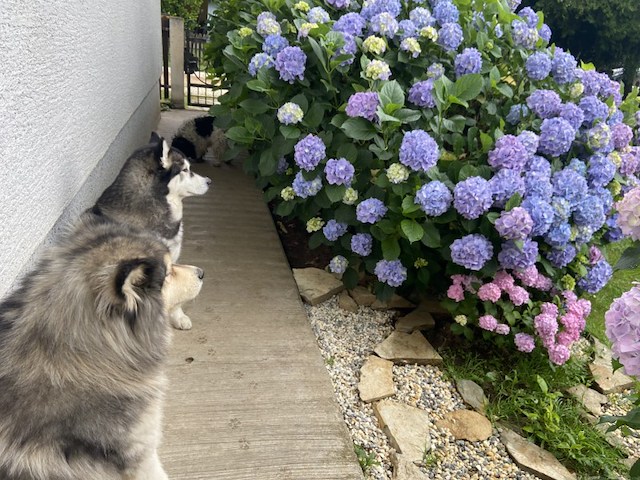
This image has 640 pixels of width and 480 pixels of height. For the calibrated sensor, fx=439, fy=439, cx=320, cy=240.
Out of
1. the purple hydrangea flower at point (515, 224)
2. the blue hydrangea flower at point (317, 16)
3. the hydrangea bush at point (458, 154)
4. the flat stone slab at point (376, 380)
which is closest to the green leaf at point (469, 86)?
the hydrangea bush at point (458, 154)

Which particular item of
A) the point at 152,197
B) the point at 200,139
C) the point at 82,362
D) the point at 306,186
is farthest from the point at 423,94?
the point at 200,139

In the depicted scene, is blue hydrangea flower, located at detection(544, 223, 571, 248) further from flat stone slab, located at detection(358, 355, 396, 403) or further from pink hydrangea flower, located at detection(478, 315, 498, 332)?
flat stone slab, located at detection(358, 355, 396, 403)

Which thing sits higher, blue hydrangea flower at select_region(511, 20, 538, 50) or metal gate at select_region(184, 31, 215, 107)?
blue hydrangea flower at select_region(511, 20, 538, 50)

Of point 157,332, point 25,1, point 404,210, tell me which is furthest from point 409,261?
point 25,1

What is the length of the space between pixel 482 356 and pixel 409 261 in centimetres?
83

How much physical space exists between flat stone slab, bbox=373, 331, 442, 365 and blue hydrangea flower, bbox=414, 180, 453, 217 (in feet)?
3.17

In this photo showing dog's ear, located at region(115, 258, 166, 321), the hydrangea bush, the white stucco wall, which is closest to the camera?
dog's ear, located at region(115, 258, 166, 321)

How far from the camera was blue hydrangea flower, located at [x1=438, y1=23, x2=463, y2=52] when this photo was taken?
304 cm

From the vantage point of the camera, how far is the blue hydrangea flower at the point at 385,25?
307cm

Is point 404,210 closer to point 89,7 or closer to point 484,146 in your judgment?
point 484,146

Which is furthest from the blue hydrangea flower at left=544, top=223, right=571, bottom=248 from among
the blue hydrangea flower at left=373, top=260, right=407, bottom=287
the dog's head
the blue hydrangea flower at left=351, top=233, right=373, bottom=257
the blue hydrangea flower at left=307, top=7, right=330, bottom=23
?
the dog's head

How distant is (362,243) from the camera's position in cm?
310

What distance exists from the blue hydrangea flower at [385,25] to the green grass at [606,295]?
7.49 feet

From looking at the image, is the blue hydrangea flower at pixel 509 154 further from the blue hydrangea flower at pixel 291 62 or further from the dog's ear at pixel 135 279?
the dog's ear at pixel 135 279
